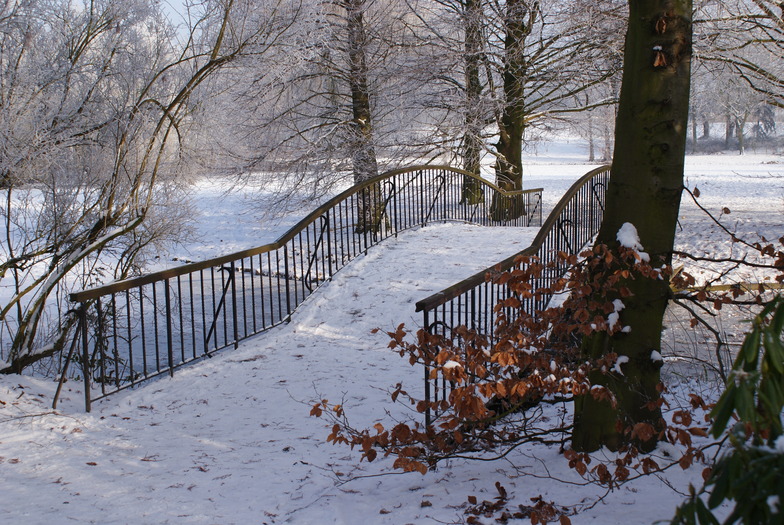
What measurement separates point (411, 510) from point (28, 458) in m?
2.61

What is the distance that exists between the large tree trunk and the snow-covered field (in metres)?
0.40

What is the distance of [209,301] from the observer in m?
13.8

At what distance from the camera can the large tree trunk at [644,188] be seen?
3.49 m

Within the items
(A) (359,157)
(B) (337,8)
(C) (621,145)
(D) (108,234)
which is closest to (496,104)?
(A) (359,157)

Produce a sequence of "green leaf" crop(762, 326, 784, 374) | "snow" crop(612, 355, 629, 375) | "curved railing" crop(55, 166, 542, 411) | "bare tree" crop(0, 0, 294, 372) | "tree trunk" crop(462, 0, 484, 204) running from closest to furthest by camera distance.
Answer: "green leaf" crop(762, 326, 784, 374), "snow" crop(612, 355, 629, 375), "curved railing" crop(55, 166, 542, 411), "bare tree" crop(0, 0, 294, 372), "tree trunk" crop(462, 0, 484, 204)

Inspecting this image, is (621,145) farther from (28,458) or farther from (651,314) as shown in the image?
(28,458)

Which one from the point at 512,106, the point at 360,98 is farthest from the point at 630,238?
the point at 360,98

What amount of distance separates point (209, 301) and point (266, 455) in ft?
32.0

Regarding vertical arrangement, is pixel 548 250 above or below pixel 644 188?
below

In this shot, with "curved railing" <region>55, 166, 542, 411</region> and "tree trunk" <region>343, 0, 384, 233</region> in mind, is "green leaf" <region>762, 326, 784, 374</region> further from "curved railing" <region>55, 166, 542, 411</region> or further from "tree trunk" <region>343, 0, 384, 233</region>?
"tree trunk" <region>343, 0, 384, 233</region>

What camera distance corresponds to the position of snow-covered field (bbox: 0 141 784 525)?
3.56 meters

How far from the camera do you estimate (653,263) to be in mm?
3654

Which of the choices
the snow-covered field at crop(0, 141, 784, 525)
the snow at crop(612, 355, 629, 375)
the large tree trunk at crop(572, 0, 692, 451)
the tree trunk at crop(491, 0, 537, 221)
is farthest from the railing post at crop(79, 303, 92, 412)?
the tree trunk at crop(491, 0, 537, 221)

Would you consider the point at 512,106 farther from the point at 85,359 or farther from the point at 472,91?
the point at 85,359
